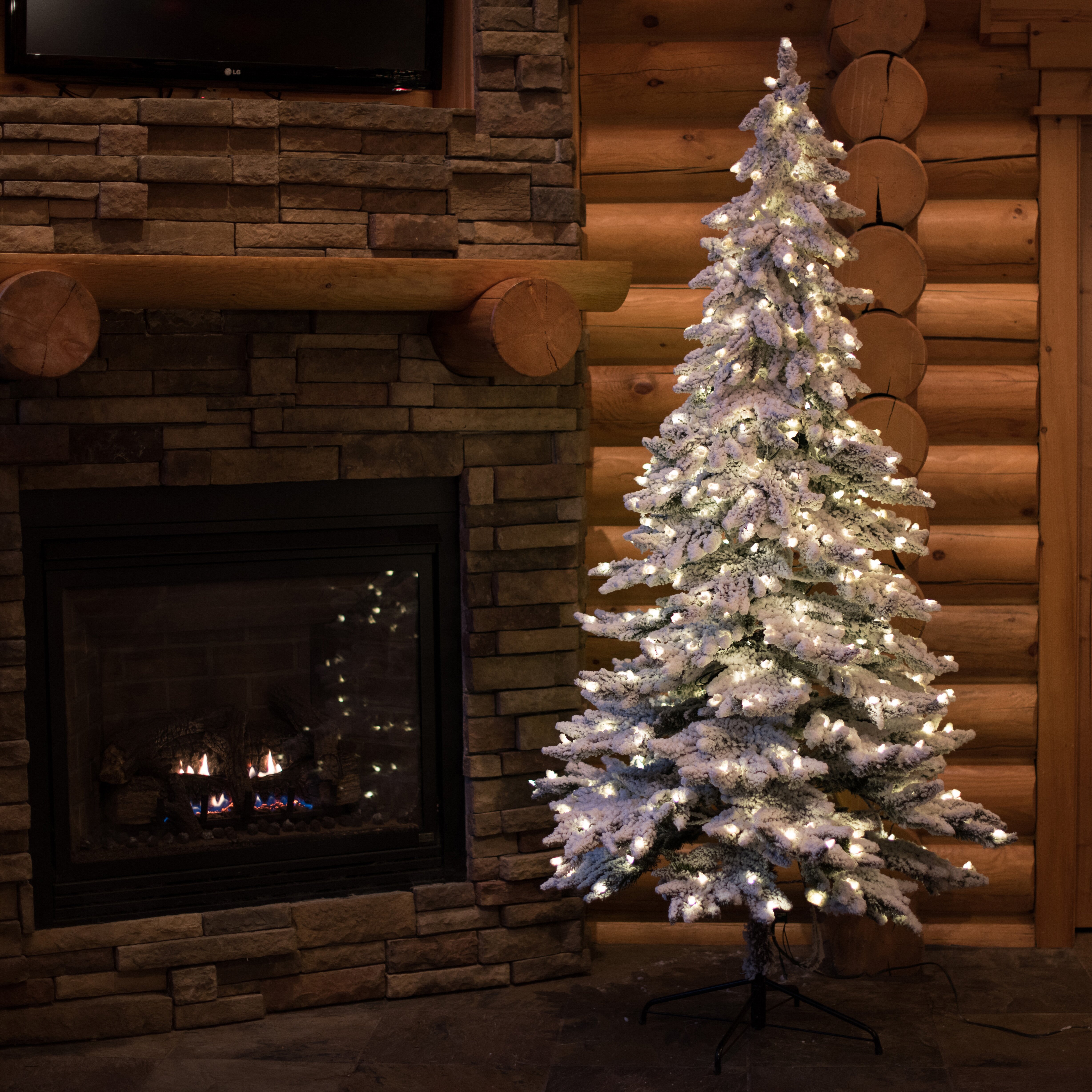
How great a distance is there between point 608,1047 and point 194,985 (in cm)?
113

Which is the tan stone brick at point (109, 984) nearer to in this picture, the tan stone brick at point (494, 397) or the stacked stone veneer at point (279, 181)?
the tan stone brick at point (494, 397)

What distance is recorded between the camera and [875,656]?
2912 millimetres

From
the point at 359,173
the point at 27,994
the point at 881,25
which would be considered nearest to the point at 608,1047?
the point at 27,994

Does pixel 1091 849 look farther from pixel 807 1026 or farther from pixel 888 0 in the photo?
pixel 888 0

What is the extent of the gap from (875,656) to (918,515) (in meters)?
0.77

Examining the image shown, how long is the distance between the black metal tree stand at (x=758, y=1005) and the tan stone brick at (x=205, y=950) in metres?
1.01

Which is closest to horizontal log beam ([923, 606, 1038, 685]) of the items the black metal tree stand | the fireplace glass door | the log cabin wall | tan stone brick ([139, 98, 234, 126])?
the log cabin wall

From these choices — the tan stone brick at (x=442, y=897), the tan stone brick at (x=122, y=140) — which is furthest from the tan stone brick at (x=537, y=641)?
the tan stone brick at (x=122, y=140)

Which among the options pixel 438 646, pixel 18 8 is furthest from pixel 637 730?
pixel 18 8

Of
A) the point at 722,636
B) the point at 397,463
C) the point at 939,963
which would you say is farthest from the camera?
the point at 939,963

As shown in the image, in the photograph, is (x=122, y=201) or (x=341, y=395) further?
(x=341, y=395)

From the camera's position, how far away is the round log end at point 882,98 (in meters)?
3.40

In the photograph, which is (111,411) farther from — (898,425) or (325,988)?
(898,425)

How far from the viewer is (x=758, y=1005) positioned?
3195mm
